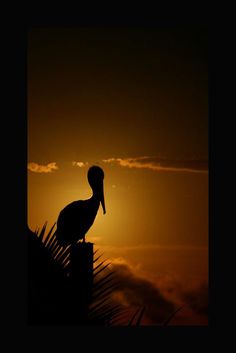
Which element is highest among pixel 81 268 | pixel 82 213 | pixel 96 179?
pixel 96 179

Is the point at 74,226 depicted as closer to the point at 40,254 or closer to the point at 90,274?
the point at 40,254

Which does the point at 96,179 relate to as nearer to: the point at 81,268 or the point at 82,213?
the point at 82,213

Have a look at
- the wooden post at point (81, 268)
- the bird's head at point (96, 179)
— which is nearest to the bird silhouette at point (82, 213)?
the bird's head at point (96, 179)

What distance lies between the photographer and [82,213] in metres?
5.92

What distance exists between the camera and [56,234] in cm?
553

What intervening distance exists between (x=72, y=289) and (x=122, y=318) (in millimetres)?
893

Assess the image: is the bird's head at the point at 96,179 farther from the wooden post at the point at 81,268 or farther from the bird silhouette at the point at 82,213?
the wooden post at the point at 81,268

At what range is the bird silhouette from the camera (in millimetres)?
5777

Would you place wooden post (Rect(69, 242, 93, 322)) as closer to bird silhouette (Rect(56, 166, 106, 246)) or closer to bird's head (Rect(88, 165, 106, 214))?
bird silhouette (Rect(56, 166, 106, 246))

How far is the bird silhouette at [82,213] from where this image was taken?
5.78m

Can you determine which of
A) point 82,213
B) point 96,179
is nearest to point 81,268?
point 82,213

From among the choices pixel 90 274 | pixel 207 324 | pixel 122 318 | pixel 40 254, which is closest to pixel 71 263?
pixel 90 274

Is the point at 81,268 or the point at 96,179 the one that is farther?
the point at 96,179

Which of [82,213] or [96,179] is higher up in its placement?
[96,179]
